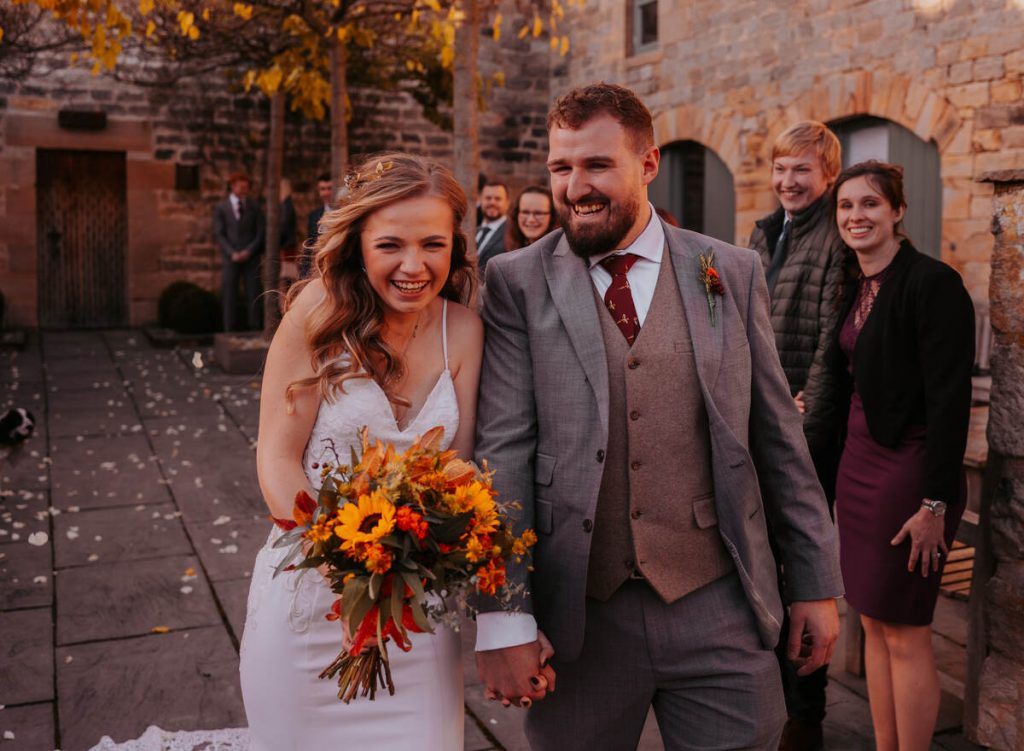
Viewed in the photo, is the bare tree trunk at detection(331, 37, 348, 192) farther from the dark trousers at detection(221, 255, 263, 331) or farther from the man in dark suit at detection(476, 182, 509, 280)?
the man in dark suit at detection(476, 182, 509, 280)

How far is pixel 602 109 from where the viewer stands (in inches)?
92.0

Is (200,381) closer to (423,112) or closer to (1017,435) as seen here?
(423,112)

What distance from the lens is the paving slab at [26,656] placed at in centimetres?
413

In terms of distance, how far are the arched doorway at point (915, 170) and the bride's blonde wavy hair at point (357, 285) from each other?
8509mm

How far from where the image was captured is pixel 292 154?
1681cm

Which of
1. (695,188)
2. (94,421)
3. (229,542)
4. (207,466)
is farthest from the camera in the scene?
(695,188)

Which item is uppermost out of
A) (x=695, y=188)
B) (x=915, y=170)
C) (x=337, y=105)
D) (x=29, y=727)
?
(x=337, y=105)

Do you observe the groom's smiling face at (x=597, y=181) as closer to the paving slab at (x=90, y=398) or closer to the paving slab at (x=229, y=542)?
the paving slab at (x=229, y=542)

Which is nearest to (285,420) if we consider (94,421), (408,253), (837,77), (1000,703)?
(408,253)

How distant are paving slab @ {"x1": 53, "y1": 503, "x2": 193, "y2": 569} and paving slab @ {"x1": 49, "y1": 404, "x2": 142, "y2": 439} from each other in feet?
7.81

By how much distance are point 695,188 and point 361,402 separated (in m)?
13.4

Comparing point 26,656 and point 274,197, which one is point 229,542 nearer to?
point 26,656

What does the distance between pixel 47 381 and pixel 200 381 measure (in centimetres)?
156

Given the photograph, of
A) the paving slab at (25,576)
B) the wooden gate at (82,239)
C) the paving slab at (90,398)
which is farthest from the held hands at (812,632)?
the wooden gate at (82,239)
